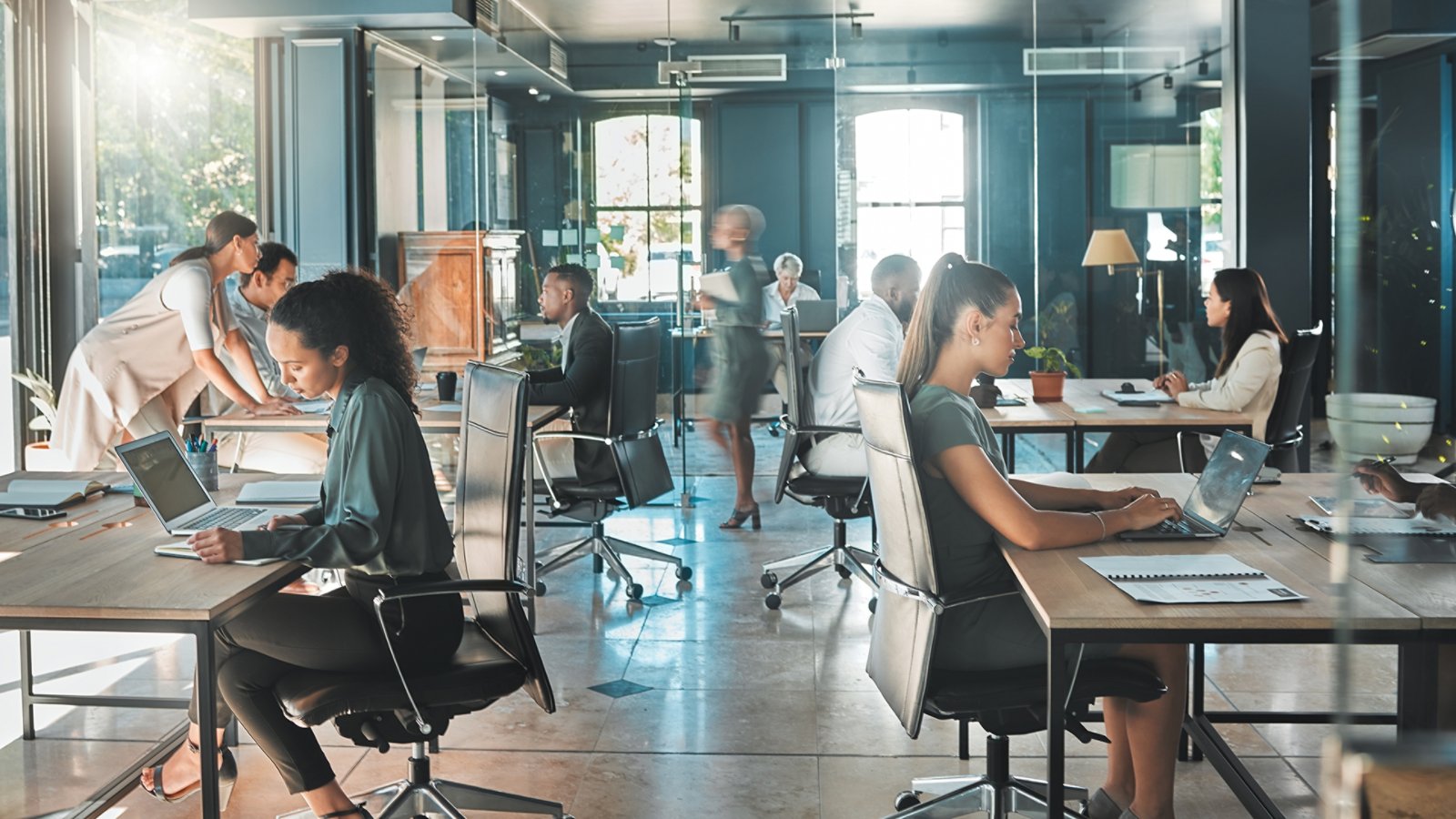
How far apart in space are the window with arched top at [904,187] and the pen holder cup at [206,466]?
491 centimetres

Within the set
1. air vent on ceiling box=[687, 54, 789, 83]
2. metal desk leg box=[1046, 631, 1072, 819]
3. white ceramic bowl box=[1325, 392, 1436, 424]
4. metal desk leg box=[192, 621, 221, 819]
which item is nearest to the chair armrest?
metal desk leg box=[192, 621, 221, 819]

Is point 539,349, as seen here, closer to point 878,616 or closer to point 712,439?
point 712,439

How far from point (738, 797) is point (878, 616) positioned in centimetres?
77

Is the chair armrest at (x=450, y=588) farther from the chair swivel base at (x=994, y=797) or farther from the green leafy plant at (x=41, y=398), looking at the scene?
the green leafy plant at (x=41, y=398)

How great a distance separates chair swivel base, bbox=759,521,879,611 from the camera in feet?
17.4

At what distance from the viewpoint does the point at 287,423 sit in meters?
4.81

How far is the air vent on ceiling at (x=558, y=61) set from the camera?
7.91 metres

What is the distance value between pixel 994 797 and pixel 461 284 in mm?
5692

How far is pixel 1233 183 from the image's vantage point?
24.7 ft

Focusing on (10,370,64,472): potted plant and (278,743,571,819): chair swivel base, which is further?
(10,370,64,472): potted plant

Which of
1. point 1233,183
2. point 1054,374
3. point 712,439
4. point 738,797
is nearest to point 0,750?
point 738,797

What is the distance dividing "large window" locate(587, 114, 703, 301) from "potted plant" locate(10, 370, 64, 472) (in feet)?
9.64

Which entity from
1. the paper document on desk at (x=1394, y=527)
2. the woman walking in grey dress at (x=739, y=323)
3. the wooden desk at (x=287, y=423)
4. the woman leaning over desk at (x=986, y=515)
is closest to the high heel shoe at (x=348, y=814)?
the woman leaning over desk at (x=986, y=515)

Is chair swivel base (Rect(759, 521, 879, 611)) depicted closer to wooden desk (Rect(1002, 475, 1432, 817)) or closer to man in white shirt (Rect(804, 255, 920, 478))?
man in white shirt (Rect(804, 255, 920, 478))
